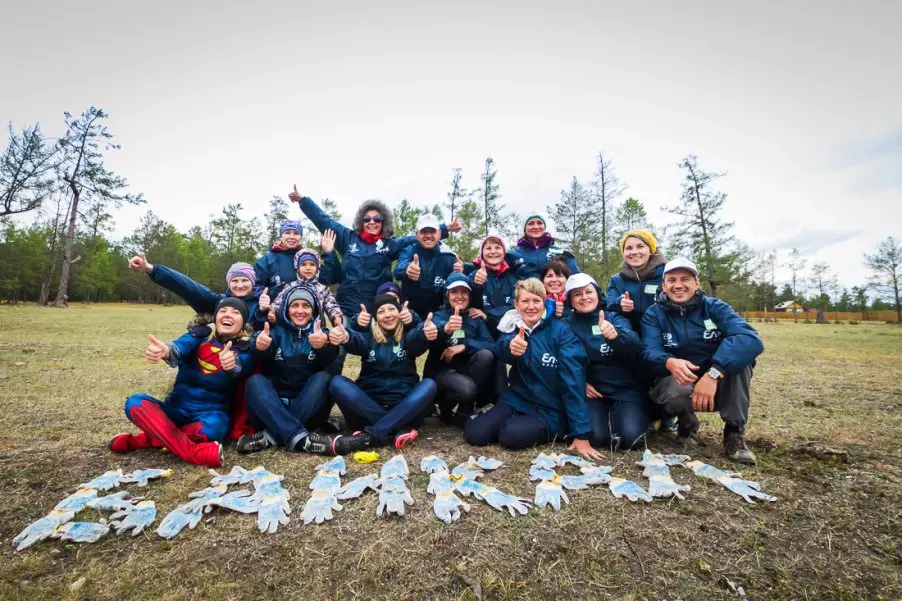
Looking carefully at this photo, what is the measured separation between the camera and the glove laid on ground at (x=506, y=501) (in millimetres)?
3117

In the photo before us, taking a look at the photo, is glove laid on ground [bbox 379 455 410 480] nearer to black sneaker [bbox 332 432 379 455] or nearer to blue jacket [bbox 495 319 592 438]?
black sneaker [bbox 332 432 379 455]

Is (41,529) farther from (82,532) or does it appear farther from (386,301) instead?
(386,301)

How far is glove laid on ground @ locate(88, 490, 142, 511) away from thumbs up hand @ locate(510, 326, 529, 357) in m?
Result: 3.58

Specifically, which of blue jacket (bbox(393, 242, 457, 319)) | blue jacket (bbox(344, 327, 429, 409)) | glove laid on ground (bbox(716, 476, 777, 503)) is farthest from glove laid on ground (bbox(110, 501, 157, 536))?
glove laid on ground (bbox(716, 476, 777, 503))

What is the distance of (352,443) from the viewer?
4395 mm

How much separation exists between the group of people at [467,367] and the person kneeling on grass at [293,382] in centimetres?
2

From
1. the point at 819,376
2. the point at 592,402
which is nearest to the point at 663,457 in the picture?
the point at 592,402

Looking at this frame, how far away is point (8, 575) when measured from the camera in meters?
2.42

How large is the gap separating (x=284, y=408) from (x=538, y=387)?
2.87m

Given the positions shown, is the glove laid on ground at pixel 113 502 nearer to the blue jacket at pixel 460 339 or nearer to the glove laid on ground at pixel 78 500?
the glove laid on ground at pixel 78 500

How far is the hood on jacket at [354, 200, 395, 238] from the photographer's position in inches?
265

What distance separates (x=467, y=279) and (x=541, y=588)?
385cm

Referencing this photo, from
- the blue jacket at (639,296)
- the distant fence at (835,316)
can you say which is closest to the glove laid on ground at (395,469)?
the blue jacket at (639,296)

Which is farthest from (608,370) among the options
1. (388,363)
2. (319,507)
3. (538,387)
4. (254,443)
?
(254,443)
